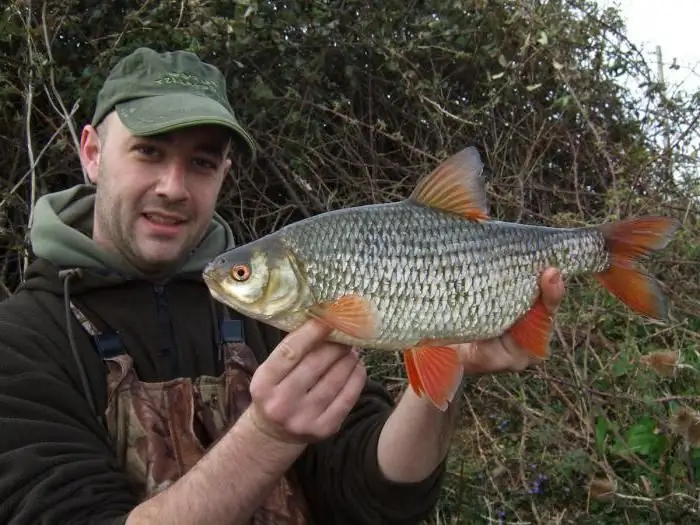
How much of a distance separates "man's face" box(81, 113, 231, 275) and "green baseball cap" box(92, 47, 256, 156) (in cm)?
5

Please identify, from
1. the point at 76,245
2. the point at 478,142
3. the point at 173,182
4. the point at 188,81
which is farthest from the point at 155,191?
the point at 478,142

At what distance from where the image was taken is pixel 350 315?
5.15 feet

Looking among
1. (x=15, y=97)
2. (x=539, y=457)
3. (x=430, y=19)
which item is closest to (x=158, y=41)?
(x=15, y=97)

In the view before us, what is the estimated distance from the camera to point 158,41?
4398 mm

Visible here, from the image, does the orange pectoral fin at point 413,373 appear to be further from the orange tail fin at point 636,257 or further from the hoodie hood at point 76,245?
the hoodie hood at point 76,245

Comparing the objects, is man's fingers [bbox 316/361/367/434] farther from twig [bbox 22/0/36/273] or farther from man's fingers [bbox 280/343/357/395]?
twig [bbox 22/0/36/273]

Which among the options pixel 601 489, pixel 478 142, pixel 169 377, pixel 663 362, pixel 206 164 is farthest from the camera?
pixel 478 142

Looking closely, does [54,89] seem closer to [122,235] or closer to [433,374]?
[122,235]

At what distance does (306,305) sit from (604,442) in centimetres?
217

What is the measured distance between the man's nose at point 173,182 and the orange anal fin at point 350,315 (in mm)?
725

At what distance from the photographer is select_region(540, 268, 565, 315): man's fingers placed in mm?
1773

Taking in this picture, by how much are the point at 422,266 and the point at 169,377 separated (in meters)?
0.82

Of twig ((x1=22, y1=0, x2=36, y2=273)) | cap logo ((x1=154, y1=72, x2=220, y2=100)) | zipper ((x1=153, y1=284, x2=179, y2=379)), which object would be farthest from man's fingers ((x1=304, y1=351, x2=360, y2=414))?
twig ((x1=22, y1=0, x2=36, y2=273))

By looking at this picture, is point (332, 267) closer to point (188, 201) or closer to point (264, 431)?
point (264, 431)
